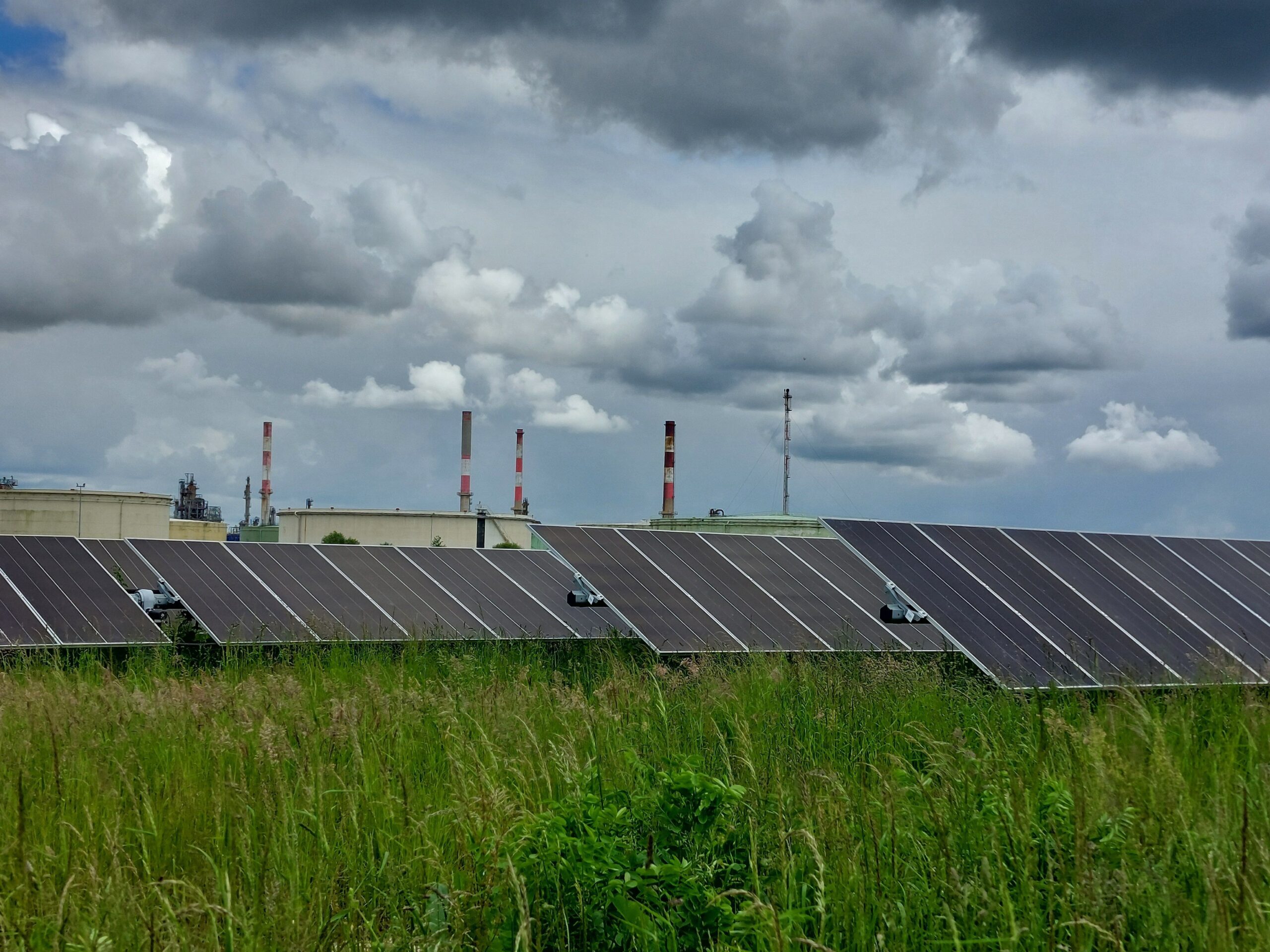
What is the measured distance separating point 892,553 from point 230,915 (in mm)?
7155

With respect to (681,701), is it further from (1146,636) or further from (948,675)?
(1146,636)

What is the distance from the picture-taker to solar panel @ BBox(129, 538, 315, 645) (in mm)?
11711

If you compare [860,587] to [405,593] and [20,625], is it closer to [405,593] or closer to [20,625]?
[405,593]

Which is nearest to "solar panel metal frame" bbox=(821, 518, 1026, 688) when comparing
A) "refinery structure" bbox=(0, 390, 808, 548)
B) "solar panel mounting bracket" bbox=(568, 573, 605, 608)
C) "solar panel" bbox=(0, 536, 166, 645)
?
"solar panel mounting bracket" bbox=(568, 573, 605, 608)

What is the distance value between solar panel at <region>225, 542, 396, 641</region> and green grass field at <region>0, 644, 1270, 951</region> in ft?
15.9

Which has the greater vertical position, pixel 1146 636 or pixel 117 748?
pixel 1146 636

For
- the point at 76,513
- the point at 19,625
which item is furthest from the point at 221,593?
the point at 76,513

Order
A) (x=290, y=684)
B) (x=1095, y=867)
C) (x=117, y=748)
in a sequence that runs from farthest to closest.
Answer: (x=290, y=684)
(x=117, y=748)
(x=1095, y=867)

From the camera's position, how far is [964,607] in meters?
8.65

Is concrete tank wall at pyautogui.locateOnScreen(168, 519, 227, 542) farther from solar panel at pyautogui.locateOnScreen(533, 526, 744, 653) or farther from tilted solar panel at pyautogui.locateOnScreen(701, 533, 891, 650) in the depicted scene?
solar panel at pyautogui.locateOnScreen(533, 526, 744, 653)

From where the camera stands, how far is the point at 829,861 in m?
3.96

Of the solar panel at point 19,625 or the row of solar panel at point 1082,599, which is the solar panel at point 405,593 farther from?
the row of solar panel at point 1082,599

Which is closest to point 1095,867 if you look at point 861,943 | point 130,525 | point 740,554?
point 861,943

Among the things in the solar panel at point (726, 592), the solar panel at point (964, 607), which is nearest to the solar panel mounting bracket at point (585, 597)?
the solar panel at point (726, 592)
